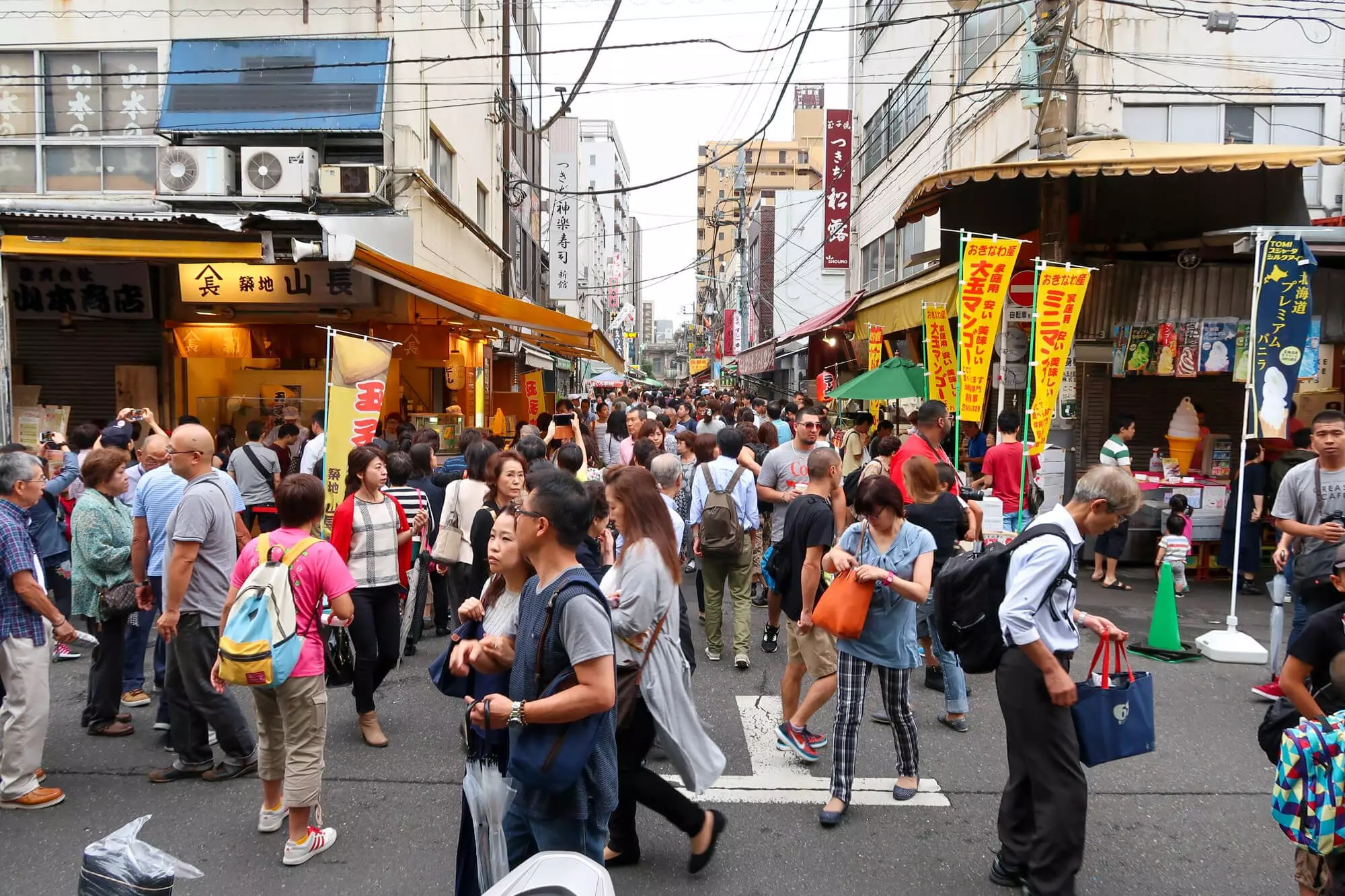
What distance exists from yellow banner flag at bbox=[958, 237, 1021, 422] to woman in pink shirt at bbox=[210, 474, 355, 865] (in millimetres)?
6679

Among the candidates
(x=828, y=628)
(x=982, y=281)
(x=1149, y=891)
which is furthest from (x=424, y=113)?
(x=1149, y=891)

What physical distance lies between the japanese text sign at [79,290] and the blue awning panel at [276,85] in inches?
112

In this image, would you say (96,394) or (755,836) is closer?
(755,836)

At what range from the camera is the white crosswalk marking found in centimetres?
454

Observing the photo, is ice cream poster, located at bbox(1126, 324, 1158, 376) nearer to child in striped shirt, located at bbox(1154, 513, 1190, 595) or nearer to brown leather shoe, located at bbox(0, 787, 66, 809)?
child in striped shirt, located at bbox(1154, 513, 1190, 595)

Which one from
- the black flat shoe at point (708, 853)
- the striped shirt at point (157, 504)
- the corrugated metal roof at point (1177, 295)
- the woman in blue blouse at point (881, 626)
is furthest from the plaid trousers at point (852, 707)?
the corrugated metal roof at point (1177, 295)

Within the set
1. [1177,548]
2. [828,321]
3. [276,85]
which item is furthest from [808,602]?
[828,321]

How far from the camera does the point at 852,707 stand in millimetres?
4242

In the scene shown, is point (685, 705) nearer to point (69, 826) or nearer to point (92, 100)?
point (69, 826)

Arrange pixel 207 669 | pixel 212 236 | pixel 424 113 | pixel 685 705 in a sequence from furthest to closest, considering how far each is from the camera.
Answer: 1. pixel 424 113
2. pixel 212 236
3. pixel 207 669
4. pixel 685 705

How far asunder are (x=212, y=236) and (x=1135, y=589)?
999 cm

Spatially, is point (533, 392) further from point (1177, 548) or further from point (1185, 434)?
point (1177, 548)

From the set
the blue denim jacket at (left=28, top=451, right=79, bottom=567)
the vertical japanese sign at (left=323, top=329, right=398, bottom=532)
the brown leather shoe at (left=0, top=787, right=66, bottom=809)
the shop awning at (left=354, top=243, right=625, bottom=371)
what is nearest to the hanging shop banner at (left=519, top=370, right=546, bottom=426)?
the shop awning at (left=354, top=243, right=625, bottom=371)

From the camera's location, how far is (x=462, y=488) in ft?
19.8
